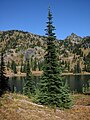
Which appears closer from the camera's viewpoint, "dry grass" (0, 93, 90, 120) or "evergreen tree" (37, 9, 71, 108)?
"dry grass" (0, 93, 90, 120)

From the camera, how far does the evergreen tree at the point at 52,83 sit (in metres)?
29.4

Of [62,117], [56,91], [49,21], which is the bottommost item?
[62,117]

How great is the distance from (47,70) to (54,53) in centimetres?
239

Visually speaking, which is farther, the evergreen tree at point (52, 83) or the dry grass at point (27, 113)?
the evergreen tree at point (52, 83)

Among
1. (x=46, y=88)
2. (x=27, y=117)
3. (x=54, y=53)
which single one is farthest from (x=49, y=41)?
(x=27, y=117)

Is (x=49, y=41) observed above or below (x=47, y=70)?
above

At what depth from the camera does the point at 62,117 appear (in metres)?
24.5

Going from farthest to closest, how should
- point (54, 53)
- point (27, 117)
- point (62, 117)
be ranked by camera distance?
point (54, 53) → point (62, 117) → point (27, 117)

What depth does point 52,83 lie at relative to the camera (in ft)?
98.6

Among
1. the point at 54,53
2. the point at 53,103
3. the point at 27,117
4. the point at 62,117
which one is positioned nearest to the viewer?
the point at 27,117

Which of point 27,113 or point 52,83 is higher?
point 52,83

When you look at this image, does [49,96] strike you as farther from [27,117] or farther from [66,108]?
[27,117]

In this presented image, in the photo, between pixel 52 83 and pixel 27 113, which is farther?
pixel 52 83

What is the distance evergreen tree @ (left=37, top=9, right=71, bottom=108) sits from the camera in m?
29.4
